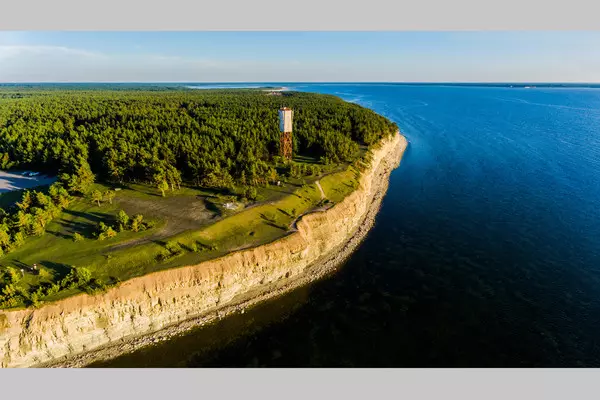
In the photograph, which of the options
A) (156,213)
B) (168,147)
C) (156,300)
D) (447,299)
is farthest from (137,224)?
(447,299)

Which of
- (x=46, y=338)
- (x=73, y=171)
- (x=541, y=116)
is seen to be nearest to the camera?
(x=46, y=338)

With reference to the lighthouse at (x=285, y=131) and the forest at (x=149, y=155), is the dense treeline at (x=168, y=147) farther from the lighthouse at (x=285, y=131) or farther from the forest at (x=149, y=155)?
the lighthouse at (x=285, y=131)

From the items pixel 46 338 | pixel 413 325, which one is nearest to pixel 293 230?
pixel 413 325

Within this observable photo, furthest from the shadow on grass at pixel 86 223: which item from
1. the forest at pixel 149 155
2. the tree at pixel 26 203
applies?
the tree at pixel 26 203

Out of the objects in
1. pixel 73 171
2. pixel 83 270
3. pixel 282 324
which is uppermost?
pixel 73 171

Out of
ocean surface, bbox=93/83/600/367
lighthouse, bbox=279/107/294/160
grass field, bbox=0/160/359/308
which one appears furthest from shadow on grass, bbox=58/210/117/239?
lighthouse, bbox=279/107/294/160

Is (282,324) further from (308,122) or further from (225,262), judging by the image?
(308,122)

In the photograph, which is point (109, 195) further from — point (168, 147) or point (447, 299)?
point (447, 299)
